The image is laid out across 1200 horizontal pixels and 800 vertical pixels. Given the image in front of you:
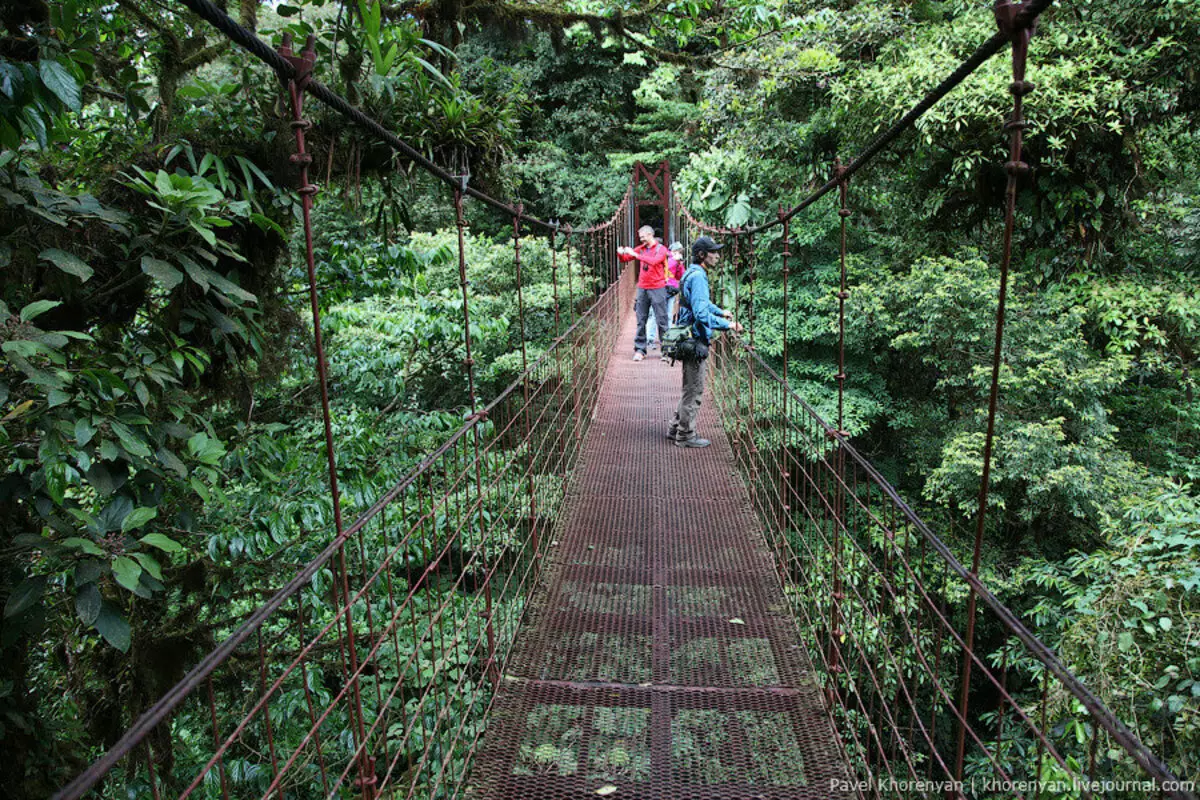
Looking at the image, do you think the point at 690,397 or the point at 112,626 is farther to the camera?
the point at 690,397

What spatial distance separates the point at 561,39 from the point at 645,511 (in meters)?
2.86

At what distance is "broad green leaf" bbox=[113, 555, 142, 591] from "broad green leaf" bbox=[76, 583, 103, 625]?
7 centimetres

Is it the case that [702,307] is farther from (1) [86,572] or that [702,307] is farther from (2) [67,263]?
(1) [86,572]

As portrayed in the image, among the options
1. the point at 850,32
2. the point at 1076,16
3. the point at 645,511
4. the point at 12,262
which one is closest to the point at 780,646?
the point at 645,511

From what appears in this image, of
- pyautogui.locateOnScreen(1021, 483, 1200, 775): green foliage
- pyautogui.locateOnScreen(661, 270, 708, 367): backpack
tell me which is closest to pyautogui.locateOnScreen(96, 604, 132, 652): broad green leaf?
pyautogui.locateOnScreen(661, 270, 708, 367): backpack

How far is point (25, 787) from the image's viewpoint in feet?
5.73

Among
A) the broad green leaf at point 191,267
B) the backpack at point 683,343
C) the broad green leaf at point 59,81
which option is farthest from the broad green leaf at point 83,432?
the backpack at point 683,343

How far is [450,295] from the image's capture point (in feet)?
13.9

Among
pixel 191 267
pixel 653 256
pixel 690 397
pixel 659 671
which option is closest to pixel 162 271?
pixel 191 267

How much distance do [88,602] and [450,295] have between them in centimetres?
313

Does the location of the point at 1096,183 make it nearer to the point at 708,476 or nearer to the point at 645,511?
the point at 708,476

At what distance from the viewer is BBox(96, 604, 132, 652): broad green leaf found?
4.20 feet

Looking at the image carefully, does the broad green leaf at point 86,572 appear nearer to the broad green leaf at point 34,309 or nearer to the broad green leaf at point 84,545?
the broad green leaf at point 84,545

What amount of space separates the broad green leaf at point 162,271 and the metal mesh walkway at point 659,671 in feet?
3.92
